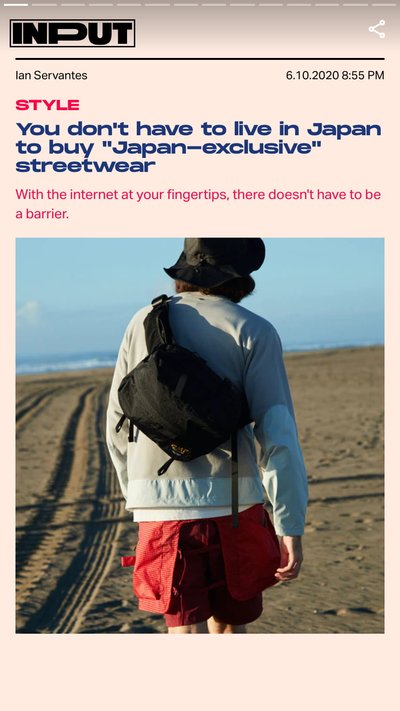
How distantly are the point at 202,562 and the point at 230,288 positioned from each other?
2.93 ft

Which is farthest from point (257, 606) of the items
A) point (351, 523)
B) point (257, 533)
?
point (351, 523)

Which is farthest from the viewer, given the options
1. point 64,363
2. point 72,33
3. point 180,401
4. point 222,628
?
point 64,363

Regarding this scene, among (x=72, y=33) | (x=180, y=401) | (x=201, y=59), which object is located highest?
(x=72, y=33)

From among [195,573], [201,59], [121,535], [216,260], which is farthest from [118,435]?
[121,535]

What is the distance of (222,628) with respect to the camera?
3.20 m

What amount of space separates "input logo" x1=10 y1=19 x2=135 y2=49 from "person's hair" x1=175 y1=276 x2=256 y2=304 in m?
1.59

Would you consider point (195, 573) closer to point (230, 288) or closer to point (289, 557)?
point (289, 557)

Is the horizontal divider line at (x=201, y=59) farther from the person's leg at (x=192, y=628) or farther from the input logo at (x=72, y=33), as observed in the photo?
the person's leg at (x=192, y=628)

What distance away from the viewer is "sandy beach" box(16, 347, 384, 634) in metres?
5.63

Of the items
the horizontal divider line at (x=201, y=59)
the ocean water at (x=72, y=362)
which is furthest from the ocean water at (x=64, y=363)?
the horizontal divider line at (x=201, y=59)

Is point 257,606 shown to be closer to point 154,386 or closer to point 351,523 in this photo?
point 154,386

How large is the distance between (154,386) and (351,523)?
5.07 meters

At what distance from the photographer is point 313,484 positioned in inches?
367

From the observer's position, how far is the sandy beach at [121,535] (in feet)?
18.5
